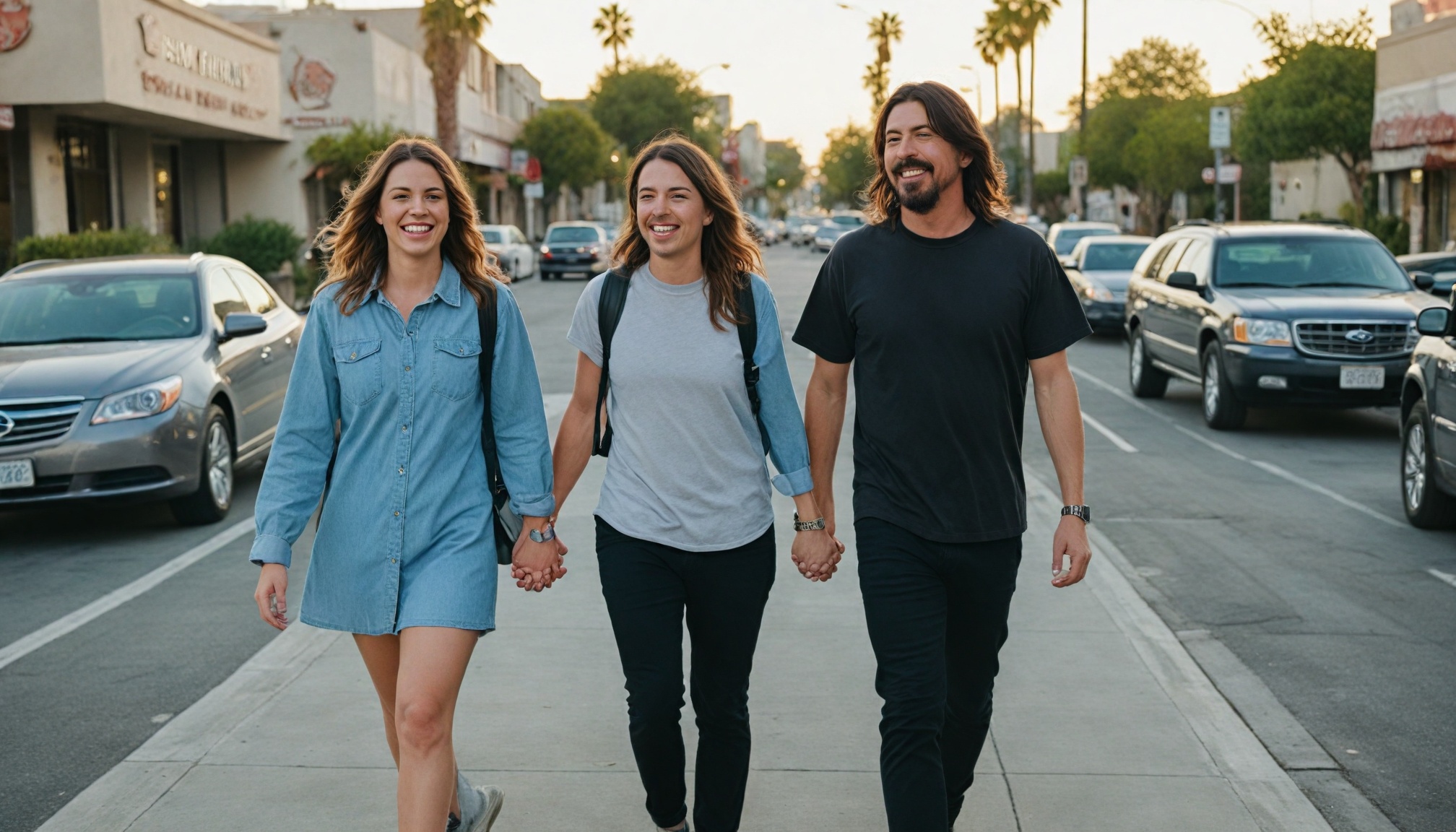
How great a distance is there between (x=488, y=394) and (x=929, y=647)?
1.22 meters

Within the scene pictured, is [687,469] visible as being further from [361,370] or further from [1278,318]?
[1278,318]

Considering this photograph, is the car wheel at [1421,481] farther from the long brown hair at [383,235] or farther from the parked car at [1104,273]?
the parked car at [1104,273]

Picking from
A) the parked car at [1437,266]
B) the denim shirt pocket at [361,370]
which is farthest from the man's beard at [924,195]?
the parked car at [1437,266]

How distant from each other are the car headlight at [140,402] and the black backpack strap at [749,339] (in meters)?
5.65

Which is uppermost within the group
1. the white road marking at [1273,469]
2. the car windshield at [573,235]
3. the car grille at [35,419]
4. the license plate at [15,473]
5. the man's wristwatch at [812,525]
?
the car windshield at [573,235]

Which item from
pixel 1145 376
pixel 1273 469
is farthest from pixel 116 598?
pixel 1145 376

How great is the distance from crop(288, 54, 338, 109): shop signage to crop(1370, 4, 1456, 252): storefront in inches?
964

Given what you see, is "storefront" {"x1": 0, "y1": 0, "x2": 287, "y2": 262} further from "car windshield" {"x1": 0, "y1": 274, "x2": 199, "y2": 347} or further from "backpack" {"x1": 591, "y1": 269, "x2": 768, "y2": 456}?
"backpack" {"x1": 591, "y1": 269, "x2": 768, "y2": 456}

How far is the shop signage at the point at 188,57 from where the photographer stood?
25.3 meters

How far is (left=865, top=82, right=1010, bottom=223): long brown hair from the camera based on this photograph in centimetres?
382

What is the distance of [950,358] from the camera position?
12.1 ft

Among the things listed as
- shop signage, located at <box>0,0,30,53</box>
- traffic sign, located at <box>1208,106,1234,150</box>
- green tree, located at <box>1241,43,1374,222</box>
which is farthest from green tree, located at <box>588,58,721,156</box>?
shop signage, located at <box>0,0,30,53</box>

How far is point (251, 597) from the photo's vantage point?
721 cm

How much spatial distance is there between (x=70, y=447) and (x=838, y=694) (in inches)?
193
